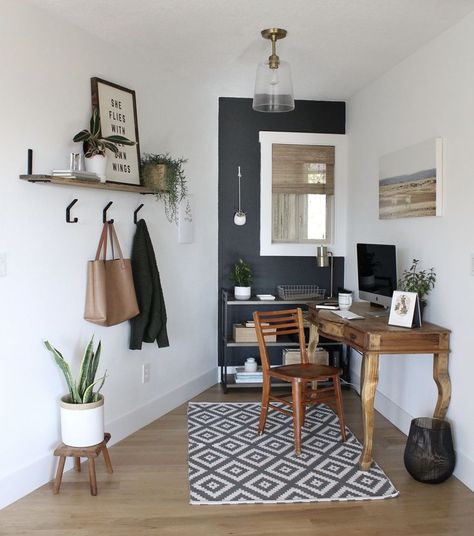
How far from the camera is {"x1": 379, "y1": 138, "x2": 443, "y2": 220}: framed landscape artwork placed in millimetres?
3424

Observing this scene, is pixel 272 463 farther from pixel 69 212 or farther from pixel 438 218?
pixel 69 212

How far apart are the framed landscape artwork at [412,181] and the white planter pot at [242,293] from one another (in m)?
1.22

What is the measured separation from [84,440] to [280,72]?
232 centimetres

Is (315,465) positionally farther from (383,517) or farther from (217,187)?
(217,187)

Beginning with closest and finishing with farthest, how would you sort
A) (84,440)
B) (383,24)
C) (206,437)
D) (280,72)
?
1. (84,440)
2. (383,24)
3. (280,72)
4. (206,437)

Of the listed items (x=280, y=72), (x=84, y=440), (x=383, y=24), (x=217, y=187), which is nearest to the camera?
(x=84, y=440)

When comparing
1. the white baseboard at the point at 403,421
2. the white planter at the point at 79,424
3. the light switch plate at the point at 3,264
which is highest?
the light switch plate at the point at 3,264

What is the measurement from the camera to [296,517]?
9.09ft

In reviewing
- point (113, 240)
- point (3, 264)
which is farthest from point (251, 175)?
point (3, 264)

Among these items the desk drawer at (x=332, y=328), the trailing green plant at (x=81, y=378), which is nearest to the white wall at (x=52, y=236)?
the trailing green plant at (x=81, y=378)

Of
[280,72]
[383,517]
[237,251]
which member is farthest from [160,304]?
[383,517]

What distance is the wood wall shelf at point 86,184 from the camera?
9.40 feet

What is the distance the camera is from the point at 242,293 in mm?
4781

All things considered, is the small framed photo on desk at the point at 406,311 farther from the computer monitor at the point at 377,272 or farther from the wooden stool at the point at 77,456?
the wooden stool at the point at 77,456
